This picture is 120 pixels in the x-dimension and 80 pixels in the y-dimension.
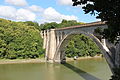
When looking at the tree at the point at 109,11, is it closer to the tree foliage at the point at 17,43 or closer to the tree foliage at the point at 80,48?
the tree foliage at the point at 17,43

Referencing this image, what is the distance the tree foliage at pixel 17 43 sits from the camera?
3269 centimetres

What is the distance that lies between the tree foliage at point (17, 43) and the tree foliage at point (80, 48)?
431 cm

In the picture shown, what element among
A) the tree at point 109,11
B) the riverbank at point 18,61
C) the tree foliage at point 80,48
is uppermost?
the tree at point 109,11

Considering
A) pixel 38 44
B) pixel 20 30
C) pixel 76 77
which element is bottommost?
pixel 76 77

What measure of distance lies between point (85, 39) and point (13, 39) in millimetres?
11840

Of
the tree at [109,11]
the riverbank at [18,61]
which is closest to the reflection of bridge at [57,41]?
the riverbank at [18,61]

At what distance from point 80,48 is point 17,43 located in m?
9.90

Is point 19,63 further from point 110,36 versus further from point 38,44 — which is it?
point 110,36

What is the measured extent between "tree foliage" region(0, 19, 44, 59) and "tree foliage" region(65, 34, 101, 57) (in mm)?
4307

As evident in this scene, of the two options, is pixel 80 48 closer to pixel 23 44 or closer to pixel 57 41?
pixel 57 41

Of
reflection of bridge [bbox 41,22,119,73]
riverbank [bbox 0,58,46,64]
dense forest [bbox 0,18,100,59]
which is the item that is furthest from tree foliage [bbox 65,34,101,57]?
riverbank [bbox 0,58,46,64]

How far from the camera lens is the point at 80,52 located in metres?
35.5

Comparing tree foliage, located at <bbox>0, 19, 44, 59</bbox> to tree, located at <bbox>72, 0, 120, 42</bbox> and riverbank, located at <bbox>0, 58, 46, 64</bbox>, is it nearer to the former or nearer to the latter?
riverbank, located at <bbox>0, 58, 46, 64</bbox>

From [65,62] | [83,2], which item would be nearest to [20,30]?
[65,62]
